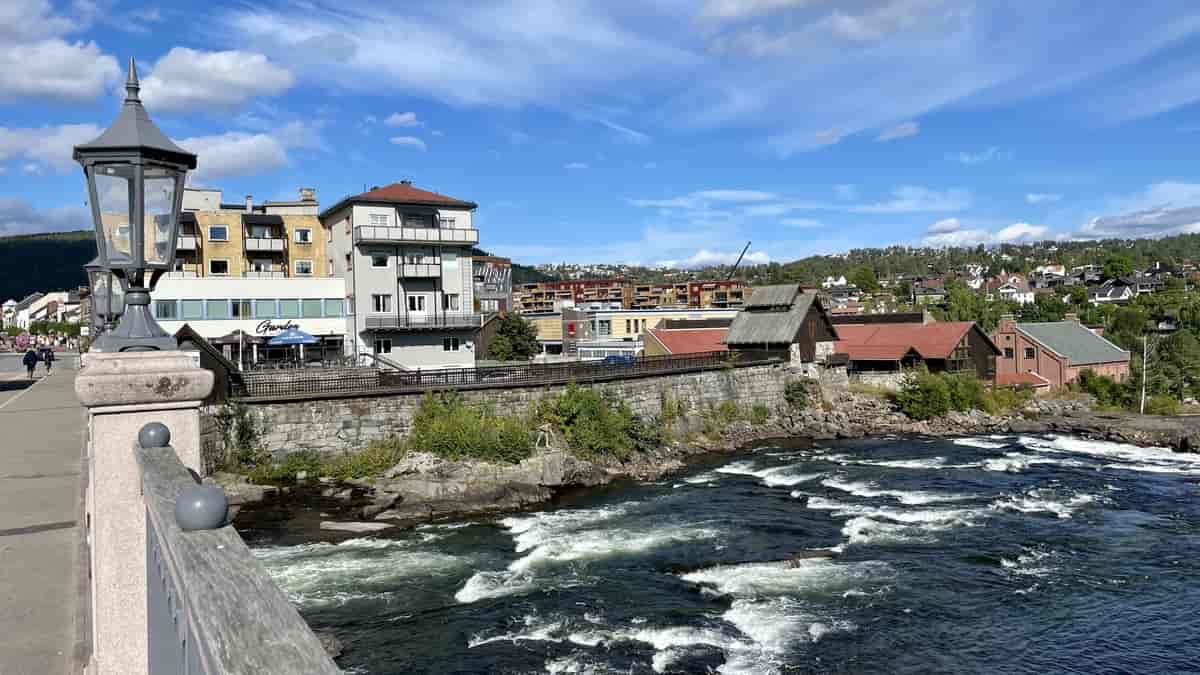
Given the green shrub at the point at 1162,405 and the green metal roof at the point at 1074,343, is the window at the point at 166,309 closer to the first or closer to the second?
the green metal roof at the point at 1074,343

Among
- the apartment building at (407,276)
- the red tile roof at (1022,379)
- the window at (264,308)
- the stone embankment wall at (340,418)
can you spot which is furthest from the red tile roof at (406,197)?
the red tile roof at (1022,379)

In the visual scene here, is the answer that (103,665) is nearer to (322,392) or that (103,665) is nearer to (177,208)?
(177,208)

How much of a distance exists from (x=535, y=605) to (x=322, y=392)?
15760 mm

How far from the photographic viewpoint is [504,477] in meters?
27.7

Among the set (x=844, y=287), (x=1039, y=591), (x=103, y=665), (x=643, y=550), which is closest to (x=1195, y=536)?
(x=1039, y=591)

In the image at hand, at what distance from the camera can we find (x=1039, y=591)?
1783 centimetres

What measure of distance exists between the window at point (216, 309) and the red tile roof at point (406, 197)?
8.76m

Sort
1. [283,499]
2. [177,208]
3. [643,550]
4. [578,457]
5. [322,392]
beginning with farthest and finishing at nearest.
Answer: [578,457]
[322,392]
[283,499]
[643,550]
[177,208]

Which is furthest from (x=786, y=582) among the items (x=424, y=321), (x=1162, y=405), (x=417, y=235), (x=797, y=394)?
(x=1162, y=405)

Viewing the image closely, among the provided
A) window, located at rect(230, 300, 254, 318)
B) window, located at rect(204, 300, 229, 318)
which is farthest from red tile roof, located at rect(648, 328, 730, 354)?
window, located at rect(204, 300, 229, 318)

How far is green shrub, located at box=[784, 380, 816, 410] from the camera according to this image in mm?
45781

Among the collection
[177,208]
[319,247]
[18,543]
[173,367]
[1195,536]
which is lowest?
[1195,536]

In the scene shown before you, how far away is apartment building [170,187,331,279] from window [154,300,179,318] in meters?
2.97

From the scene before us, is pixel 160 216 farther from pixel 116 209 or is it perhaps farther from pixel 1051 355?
pixel 1051 355
